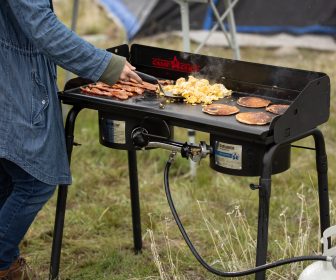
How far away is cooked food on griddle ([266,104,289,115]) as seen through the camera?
2801mm

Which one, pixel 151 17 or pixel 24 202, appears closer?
pixel 24 202

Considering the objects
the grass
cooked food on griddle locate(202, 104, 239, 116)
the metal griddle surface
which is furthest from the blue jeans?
cooked food on griddle locate(202, 104, 239, 116)

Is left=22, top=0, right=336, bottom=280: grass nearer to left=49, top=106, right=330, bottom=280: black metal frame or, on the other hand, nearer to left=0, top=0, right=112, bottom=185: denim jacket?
left=49, top=106, right=330, bottom=280: black metal frame

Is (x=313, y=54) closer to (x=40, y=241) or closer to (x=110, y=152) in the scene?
(x=110, y=152)

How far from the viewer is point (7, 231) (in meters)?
3.07

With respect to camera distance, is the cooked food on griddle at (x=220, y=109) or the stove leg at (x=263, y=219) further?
the cooked food on griddle at (x=220, y=109)

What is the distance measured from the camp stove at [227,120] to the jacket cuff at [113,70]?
11 cm

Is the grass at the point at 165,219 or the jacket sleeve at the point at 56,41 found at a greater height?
the jacket sleeve at the point at 56,41

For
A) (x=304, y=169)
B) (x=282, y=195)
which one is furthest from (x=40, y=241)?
(x=304, y=169)

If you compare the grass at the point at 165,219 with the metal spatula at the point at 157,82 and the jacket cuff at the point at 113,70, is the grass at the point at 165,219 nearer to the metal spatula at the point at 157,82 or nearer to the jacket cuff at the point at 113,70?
the metal spatula at the point at 157,82

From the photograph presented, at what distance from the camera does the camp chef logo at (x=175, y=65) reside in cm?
330

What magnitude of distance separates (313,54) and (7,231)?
573cm

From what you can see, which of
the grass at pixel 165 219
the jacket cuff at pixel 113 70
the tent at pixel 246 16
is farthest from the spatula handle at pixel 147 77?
the tent at pixel 246 16

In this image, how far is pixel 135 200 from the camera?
370cm
